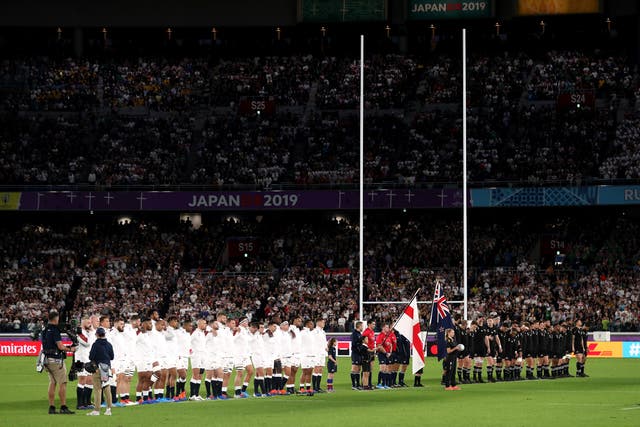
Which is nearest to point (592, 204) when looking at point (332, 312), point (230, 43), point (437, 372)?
point (332, 312)

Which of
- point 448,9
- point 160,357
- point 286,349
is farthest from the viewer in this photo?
point 448,9

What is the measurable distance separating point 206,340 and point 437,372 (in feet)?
47.7

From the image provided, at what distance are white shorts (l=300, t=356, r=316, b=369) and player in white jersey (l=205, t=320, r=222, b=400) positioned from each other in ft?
8.23

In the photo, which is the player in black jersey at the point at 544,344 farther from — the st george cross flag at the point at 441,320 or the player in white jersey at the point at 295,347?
the player in white jersey at the point at 295,347

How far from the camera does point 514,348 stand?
3750cm

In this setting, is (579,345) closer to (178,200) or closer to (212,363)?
(212,363)

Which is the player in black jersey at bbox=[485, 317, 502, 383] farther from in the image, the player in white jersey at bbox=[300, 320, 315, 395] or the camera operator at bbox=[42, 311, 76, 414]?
the camera operator at bbox=[42, 311, 76, 414]

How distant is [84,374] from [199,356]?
11.1 feet

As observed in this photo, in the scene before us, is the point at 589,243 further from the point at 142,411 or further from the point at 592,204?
the point at 142,411

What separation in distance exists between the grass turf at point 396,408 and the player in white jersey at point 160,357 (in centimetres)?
89

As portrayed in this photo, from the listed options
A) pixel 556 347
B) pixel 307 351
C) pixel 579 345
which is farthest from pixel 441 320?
pixel 579 345

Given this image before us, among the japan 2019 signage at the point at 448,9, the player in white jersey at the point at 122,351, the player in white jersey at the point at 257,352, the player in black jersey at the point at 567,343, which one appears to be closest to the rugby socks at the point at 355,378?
the player in white jersey at the point at 257,352

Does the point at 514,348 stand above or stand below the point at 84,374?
above

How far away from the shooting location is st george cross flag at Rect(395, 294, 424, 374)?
3438 cm
